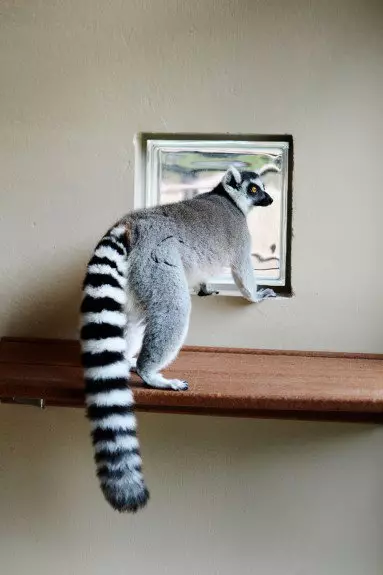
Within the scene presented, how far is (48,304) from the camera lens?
6.79ft

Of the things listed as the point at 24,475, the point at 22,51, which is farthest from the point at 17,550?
the point at 22,51

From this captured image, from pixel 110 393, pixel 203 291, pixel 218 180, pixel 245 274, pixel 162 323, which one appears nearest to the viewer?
pixel 110 393

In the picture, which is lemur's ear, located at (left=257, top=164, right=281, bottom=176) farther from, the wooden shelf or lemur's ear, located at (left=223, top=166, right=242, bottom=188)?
the wooden shelf

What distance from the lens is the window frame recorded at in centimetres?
203

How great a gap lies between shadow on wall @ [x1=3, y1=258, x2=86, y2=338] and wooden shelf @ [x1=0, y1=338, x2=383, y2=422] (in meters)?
0.04

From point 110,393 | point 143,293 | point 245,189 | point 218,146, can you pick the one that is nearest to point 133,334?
point 143,293

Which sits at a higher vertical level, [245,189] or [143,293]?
[245,189]

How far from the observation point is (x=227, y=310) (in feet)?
6.65

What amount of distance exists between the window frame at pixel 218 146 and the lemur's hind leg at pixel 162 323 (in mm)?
445

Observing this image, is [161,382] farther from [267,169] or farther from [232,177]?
[267,169]

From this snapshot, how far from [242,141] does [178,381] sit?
873mm

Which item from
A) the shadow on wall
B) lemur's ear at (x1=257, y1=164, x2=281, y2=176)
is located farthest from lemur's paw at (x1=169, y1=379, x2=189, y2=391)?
lemur's ear at (x1=257, y1=164, x2=281, y2=176)

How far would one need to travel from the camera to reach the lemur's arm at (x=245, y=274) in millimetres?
1894

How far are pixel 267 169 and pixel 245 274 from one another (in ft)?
1.36
